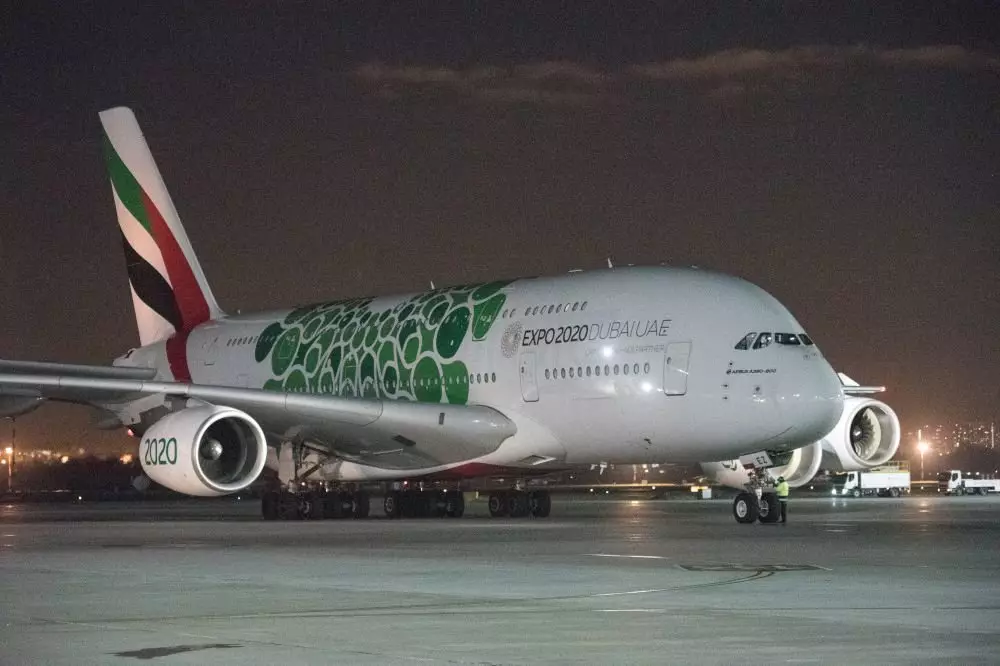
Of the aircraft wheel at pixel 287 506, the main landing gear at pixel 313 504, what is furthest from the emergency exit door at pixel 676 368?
the aircraft wheel at pixel 287 506

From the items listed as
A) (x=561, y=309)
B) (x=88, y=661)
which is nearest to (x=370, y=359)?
(x=561, y=309)

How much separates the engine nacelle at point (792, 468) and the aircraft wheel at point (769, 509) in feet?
14.4

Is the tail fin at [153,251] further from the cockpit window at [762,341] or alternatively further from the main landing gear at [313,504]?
the cockpit window at [762,341]

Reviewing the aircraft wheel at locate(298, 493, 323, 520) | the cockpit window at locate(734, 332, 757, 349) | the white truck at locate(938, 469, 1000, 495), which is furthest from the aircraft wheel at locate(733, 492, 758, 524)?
the white truck at locate(938, 469, 1000, 495)

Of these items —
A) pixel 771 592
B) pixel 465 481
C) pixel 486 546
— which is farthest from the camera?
pixel 465 481

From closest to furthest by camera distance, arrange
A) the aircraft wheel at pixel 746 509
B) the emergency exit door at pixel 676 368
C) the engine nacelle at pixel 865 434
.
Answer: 1. the aircraft wheel at pixel 746 509
2. the emergency exit door at pixel 676 368
3. the engine nacelle at pixel 865 434

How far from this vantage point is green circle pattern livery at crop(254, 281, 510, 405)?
2994cm

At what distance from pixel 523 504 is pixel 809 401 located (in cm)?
850

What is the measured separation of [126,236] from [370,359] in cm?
1024

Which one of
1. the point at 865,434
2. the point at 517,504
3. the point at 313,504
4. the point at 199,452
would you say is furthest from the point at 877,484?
the point at 199,452

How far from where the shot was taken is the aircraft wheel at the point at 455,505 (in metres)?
32.5

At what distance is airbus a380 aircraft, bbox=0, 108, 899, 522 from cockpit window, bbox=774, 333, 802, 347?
3cm

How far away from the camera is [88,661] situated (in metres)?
8.65

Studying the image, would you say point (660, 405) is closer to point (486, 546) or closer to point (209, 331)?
point (486, 546)
